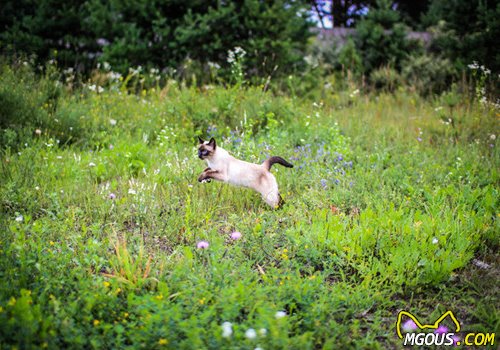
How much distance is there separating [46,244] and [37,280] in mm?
630

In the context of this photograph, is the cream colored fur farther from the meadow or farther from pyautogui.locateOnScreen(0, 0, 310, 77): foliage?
pyautogui.locateOnScreen(0, 0, 310, 77): foliage

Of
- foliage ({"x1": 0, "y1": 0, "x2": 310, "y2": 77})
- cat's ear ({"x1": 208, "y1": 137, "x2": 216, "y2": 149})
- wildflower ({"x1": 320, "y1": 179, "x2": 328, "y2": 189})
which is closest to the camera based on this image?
cat's ear ({"x1": 208, "y1": 137, "x2": 216, "y2": 149})

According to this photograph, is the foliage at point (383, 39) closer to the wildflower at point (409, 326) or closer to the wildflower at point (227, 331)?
the wildflower at point (409, 326)

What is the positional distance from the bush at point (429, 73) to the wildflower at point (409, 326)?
8954 mm

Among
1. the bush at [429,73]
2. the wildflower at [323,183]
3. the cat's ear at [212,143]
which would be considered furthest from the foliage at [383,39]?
the cat's ear at [212,143]

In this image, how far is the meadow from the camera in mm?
2791

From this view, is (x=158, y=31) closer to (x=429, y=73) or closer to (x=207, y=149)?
(x=207, y=149)

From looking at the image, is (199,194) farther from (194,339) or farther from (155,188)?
(194,339)

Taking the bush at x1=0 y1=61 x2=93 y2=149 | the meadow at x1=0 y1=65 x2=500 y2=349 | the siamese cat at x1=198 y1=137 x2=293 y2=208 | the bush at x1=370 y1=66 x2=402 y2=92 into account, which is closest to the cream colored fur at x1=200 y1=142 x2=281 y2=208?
the siamese cat at x1=198 y1=137 x2=293 y2=208

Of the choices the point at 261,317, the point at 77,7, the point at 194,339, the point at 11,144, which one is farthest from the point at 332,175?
the point at 77,7

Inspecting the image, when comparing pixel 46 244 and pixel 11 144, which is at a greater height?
pixel 11 144

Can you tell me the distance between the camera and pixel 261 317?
8.86ft

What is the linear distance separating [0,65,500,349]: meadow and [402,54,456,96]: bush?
12.8 ft

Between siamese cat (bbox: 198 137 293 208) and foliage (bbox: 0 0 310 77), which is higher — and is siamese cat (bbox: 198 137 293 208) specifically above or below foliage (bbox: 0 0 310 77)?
below
